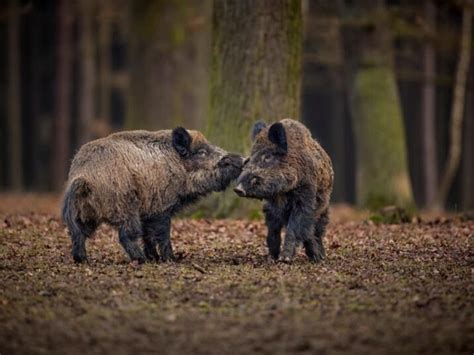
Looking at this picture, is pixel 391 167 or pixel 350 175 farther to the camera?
pixel 350 175

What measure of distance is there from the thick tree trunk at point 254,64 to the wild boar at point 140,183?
327cm

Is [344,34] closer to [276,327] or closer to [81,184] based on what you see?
[81,184]

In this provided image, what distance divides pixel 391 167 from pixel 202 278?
37.8 ft

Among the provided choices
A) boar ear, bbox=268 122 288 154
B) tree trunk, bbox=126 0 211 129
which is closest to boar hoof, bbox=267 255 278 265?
boar ear, bbox=268 122 288 154

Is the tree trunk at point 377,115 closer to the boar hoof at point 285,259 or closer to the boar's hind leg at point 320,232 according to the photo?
the boar's hind leg at point 320,232

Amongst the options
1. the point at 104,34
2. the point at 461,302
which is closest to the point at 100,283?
the point at 461,302

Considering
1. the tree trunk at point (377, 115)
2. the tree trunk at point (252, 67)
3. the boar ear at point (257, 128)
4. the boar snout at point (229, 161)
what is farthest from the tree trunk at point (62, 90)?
the boar ear at point (257, 128)

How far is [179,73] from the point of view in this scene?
23.9m

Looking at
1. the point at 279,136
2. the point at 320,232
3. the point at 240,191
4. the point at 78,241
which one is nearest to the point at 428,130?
the point at 320,232

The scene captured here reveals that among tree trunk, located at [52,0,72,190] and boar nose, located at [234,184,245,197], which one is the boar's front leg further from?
tree trunk, located at [52,0,72,190]

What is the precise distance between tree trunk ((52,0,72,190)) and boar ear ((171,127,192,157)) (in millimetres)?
21709

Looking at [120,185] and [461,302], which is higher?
[120,185]

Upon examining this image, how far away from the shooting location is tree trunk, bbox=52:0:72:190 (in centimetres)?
3203

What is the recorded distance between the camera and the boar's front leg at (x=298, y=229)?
10.4m
